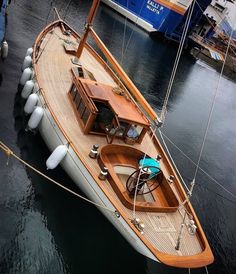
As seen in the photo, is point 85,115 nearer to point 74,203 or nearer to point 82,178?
point 82,178

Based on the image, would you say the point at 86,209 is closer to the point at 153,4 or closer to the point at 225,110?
the point at 225,110

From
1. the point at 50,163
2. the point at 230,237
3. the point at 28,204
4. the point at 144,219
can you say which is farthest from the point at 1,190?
the point at 230,237

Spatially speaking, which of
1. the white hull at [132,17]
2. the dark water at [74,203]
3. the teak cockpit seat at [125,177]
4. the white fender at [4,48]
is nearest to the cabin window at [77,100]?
the dark water at [74,203]

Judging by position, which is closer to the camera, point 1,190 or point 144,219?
point 144,219

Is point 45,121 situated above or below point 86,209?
above

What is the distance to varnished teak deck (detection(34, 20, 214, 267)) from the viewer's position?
37.7 ft

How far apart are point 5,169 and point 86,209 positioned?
14.5ft

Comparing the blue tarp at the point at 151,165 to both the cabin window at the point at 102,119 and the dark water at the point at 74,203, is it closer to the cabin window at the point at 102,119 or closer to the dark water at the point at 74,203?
the cabin window at the point at 102,119

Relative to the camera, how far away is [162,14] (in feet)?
217

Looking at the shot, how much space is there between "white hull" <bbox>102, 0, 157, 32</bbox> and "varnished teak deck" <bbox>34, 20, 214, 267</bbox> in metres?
45.9

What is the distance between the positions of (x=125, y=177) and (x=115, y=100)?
4.01 meters

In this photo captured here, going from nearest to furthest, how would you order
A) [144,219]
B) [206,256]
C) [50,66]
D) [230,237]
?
[206,256] < [144,219] < [230,237] < [50,66]

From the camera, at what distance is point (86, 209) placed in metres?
14.8

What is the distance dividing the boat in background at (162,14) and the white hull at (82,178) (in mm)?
56044
